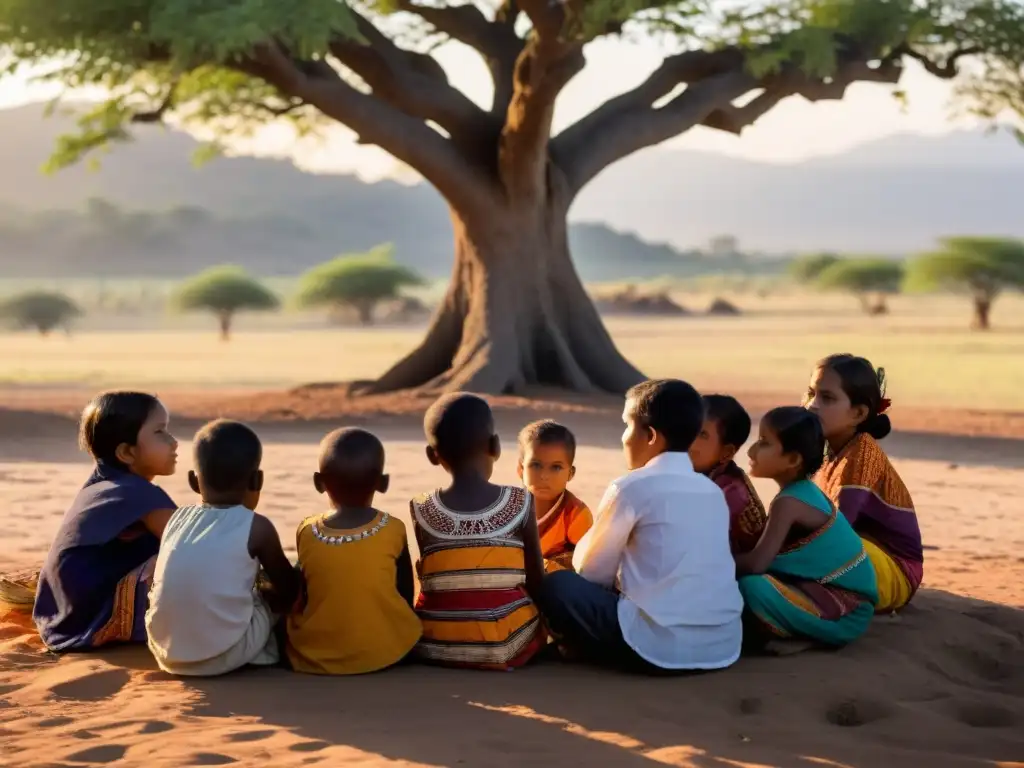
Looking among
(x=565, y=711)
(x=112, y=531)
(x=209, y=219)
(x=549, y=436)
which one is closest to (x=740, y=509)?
(x=549, y=436)

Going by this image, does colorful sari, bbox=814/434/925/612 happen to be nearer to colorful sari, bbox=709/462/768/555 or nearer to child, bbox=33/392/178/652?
colorful sari, bbox=709/462/768/555

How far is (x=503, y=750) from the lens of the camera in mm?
4223

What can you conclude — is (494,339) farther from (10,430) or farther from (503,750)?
(503,750)

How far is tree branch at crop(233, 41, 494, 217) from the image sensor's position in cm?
1647

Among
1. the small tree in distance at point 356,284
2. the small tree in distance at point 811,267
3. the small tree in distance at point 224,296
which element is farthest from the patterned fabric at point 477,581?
the small tree in distance at point 811,267

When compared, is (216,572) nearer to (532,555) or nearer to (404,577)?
(404,577)

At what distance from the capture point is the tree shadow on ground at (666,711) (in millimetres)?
4258

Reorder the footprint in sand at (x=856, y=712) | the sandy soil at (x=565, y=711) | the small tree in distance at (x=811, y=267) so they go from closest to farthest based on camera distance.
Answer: the sandy soil at (x=565, y=711) < the footprint in sand at (x=856, y=712) < the small tree in distance at (x=811, y=267)

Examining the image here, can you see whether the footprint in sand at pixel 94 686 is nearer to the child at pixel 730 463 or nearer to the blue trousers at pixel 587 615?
the blue trousers at pixel 587 615

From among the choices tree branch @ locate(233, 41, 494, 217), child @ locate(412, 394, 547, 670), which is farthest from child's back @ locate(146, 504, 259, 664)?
tree branch @ locate(233, 41, 494, 217)

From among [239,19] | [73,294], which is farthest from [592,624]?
[73,294]

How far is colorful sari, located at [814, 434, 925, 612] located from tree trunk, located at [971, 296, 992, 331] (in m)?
45.5

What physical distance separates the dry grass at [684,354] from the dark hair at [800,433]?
15.6 metres

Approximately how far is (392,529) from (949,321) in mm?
55271
